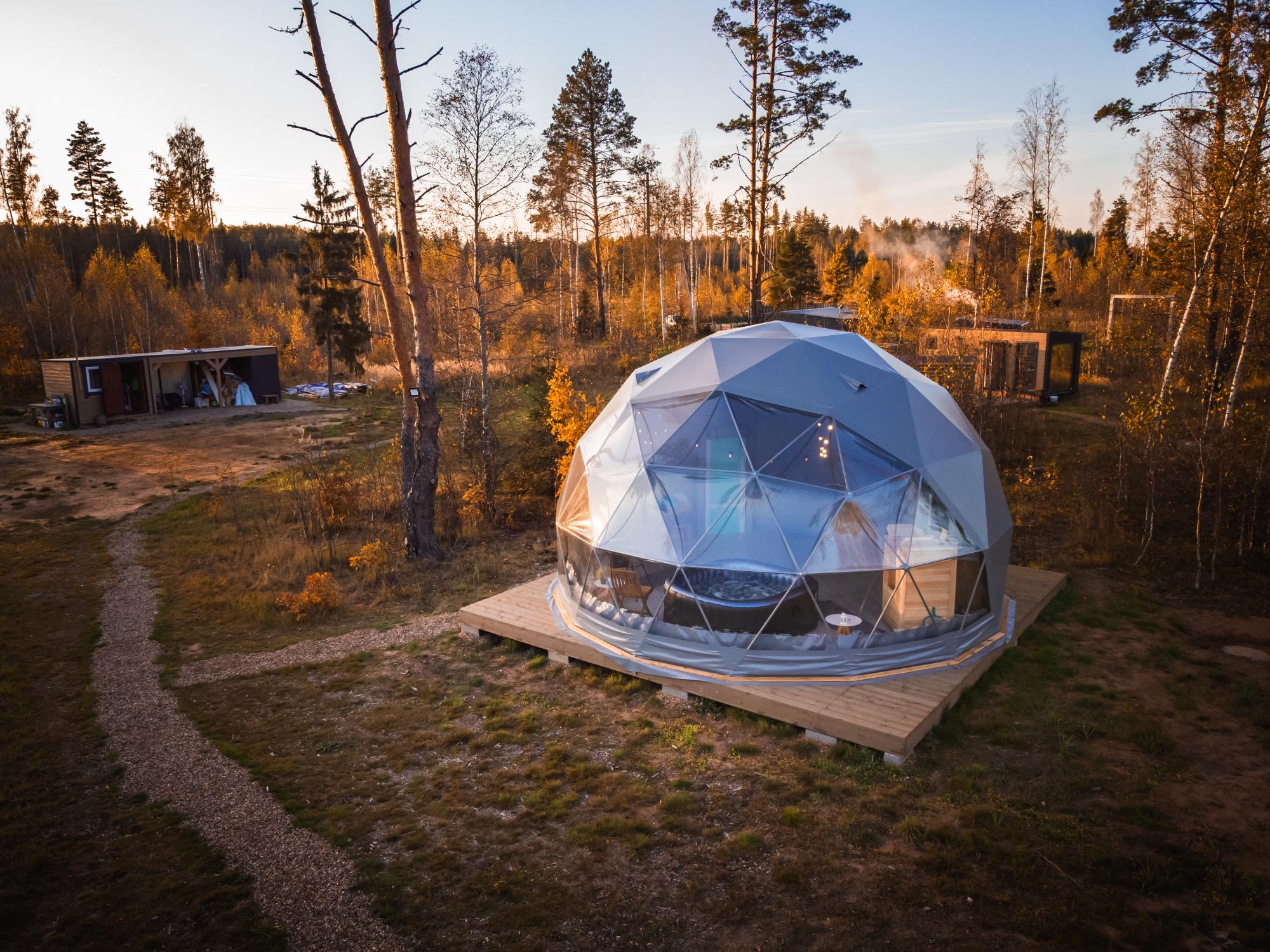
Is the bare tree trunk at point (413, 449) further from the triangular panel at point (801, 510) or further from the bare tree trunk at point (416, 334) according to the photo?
the triangular panel at point (801, 510)

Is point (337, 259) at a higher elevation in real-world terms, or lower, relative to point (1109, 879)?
higher

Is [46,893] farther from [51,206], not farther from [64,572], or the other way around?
[51,206]

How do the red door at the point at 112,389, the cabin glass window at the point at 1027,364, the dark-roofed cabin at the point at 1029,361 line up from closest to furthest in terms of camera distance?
the dark-roofed cabin at the point at 1029,361 → the cabin glass window at the point at 1027,364 → the red door at the point at 112,389

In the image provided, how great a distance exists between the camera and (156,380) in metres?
28.7

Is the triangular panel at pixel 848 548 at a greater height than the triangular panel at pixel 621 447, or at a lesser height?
lesser

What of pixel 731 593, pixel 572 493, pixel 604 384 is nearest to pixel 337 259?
pixel 604 384

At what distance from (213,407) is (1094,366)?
110 ft

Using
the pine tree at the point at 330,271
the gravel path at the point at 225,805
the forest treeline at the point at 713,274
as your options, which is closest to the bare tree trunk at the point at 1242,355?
the forest treeline at the point at 713,274

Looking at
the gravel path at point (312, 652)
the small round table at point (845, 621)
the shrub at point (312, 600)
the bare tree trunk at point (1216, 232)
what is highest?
the bare tree trunk at point (1216, 232)

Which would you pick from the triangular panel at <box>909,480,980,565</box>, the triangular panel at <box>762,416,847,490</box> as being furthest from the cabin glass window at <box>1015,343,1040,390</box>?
the triangular panel at <box>762,416,847,490</box>

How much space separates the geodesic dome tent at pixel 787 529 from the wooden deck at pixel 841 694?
17cm

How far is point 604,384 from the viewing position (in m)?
24.8

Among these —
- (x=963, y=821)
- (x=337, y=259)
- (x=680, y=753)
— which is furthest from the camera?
(x=337, y=259)

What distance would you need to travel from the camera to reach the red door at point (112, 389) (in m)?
26.7
